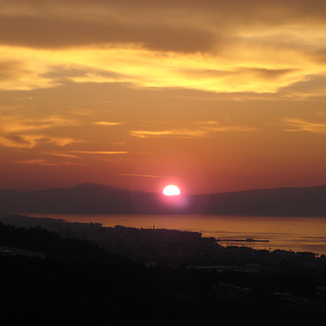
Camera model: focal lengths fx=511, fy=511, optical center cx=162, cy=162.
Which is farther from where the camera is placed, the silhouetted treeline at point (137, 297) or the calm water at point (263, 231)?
the calm water at point (263, 231)

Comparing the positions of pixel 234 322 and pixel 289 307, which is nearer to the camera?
pixel 234 322

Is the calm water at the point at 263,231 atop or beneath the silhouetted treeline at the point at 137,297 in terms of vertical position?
atop

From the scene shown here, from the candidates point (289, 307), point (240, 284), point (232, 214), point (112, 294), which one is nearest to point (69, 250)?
point (240, 284)

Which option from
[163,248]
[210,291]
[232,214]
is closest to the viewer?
[210,291]

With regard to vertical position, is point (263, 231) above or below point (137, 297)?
above

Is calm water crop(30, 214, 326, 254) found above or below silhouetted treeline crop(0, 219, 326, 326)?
above

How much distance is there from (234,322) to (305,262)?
1740 centimetres

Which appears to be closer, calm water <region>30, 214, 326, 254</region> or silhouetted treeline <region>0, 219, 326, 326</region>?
silhouetted treeline <region>0, 219, 326, 326</region>

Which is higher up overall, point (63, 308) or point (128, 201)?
→ point (128, 201)

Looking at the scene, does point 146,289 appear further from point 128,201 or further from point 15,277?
point 128,201

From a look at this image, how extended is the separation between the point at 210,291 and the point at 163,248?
724 inches

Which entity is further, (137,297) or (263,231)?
(263,231)

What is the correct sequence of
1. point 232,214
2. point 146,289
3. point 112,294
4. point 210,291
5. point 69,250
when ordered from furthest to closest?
1. point 232,214
2. point 69,250
3. point 210,291
4. point 146,289
5. point 112,294

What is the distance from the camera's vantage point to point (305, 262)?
27047 millimetres
